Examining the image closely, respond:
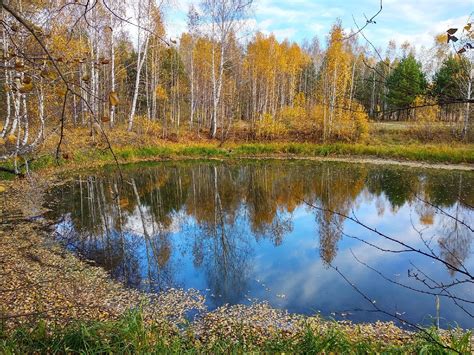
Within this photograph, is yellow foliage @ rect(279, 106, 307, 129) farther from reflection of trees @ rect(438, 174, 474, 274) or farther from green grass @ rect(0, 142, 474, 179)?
reflection of trees @ rect(438, 174, 474, 274)

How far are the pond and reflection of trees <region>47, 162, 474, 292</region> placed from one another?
0.04 m

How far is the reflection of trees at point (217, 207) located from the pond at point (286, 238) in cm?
4

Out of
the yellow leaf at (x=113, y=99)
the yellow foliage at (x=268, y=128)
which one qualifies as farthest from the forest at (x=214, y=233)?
the yellow foliage at (x=268, y=128)

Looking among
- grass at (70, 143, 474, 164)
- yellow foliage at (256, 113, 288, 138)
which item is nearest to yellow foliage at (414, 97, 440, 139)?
grass at (70, 143, 474, 164)

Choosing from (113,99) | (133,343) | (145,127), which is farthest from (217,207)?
(145,127)

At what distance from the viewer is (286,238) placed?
7.57 m

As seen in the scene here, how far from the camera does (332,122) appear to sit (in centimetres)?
2112

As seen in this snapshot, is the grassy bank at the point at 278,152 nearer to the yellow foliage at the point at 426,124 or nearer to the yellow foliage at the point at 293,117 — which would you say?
the yellow foliage at the point at 426,124

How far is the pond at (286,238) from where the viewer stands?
498 cm

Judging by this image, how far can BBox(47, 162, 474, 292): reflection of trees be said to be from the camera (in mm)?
6309

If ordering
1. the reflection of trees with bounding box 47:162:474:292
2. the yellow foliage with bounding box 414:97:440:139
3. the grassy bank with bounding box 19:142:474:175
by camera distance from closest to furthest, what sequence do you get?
the reflection of trees with bounding box 47:162:474:292, the grassy bank with bounding box 19:142:474:175, the yellow foliage with bounding box 414:97:440:139

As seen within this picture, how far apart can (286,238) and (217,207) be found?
280cm

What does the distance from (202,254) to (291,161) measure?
470 inches

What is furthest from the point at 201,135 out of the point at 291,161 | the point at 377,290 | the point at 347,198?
the point at 377,290
